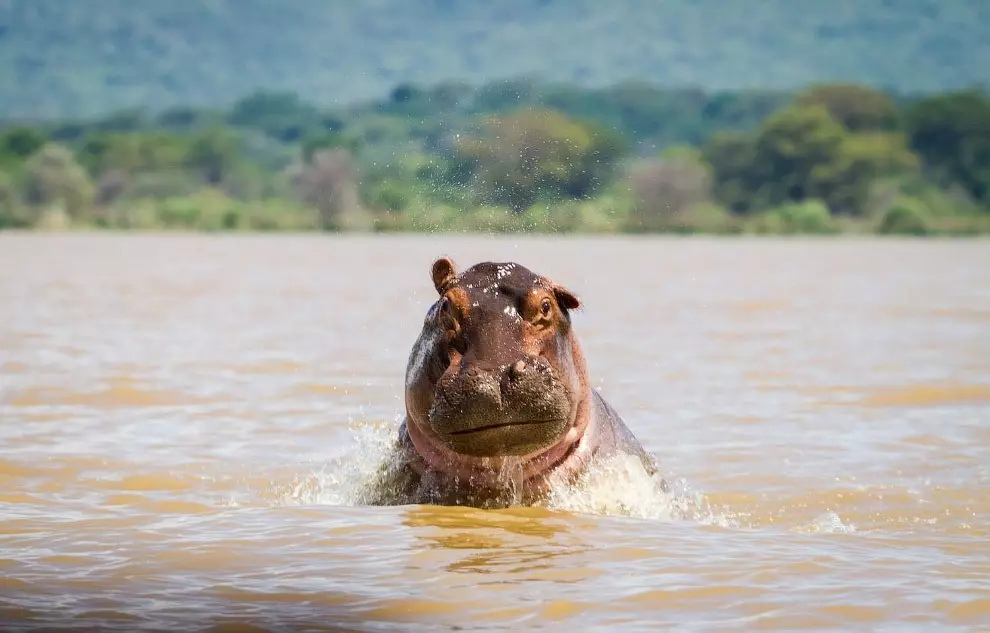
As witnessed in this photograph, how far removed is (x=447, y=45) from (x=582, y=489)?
17295 centimetres

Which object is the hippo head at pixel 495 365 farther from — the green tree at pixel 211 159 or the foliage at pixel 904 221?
the green tree at pixel 211 159

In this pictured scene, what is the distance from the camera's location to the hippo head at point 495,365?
16.0 ft

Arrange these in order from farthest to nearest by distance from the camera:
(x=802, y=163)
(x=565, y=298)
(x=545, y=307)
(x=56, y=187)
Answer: (x=802, y=163) < (x=56, y=187) < (x=565, y=298) < (x=545, y=307)

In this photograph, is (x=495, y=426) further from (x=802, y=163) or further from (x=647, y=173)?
(x=802, y=163)

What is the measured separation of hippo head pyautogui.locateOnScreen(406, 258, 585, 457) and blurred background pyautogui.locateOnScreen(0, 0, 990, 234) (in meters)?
1.94

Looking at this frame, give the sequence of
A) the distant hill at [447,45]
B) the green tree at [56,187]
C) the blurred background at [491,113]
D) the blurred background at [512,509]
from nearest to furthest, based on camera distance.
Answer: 1. the blurred background at [512,509]
2. the blurred background at [491,113]
3. the green tree at [56,187]
4. the distant hill at [447,45]

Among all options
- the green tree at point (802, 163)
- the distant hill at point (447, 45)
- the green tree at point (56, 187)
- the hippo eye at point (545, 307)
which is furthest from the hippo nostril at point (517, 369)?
the distant hill at point (447, 45)

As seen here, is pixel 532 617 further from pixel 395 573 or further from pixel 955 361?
pixel 955 361

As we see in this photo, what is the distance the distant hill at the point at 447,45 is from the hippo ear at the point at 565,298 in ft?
500

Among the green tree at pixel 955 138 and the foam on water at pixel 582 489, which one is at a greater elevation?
the green tree at pixel 955 138

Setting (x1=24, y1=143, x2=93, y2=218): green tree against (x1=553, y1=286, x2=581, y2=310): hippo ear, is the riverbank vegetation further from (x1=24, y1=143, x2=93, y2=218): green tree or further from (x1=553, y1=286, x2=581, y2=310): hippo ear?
(x1=553, y1=286, x2=581, y2=310): hippo ear

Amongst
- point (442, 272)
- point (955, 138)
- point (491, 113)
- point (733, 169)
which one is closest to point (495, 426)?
point (442, 272)

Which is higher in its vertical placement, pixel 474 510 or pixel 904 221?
pixel 904 221

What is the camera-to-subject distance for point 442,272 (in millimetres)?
5445
